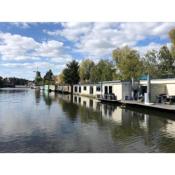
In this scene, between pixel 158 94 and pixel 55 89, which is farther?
pixel 55 89

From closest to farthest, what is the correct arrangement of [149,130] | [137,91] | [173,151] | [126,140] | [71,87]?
[173,151], [126,140], [149,130], [137,91], [71,87]

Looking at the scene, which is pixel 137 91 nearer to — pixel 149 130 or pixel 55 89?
pixel 149 130

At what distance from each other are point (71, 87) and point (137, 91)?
4181 cm

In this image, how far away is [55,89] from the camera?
3986 inches

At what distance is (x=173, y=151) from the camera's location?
1400cm

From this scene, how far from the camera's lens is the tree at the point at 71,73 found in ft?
274

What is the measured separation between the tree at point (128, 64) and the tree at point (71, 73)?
1106 inches

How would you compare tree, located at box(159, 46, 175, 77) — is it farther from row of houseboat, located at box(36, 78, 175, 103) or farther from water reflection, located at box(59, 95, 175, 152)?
water reflection, located at box(59, 95, 175, 152)

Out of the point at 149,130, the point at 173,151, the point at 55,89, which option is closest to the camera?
the point at 173,151

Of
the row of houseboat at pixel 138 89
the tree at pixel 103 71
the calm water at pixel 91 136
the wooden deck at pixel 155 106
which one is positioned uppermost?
the tree at pixel 103 71

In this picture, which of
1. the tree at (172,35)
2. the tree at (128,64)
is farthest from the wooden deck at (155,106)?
the tree at (128,64)

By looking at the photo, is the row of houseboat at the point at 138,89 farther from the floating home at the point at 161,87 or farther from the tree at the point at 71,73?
the tree at the point at 71,73

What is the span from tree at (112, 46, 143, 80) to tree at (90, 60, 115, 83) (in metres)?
4.27
